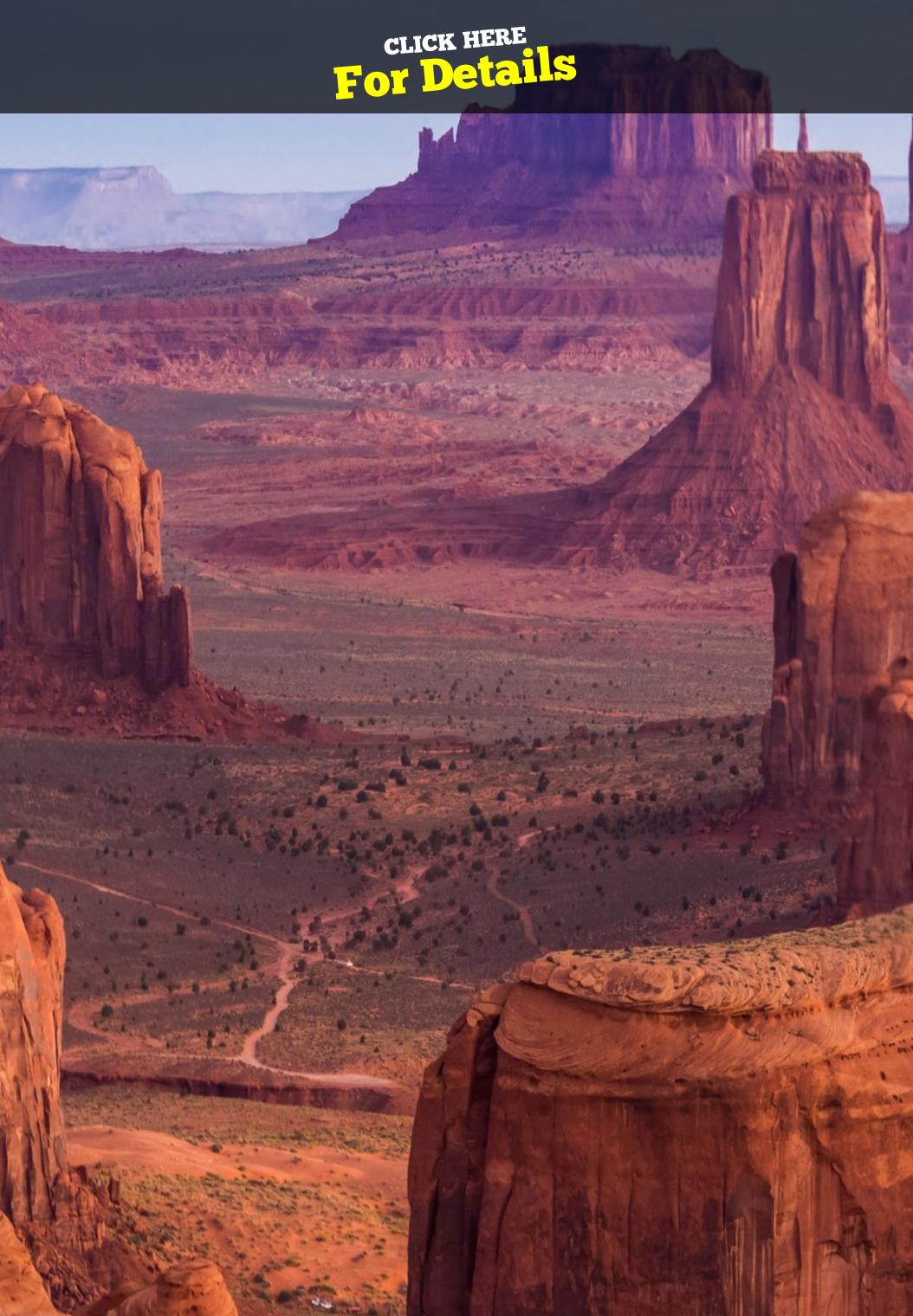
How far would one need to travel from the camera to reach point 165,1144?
1161 inches

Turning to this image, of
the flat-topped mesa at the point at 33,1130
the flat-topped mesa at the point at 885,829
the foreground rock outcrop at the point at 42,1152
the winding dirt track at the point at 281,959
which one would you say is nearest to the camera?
the foreground rock outcrop at the point at 42,1152

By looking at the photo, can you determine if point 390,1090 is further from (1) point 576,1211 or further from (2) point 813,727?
(1) point 576,1211

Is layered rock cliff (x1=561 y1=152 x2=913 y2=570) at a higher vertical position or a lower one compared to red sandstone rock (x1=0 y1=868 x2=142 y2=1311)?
higher

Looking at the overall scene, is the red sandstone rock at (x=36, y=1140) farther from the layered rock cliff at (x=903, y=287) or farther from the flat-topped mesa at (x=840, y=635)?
the layered rock cliff at (x=903, y=287)

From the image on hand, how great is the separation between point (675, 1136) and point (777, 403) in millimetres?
89187

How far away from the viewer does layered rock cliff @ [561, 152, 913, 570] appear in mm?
99562

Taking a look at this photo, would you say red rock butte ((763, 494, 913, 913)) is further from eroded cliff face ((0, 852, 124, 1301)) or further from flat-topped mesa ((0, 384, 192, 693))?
eroded cliff face ((0, 852, 124, 1301))

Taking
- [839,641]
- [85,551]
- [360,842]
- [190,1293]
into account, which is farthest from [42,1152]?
[85,551]

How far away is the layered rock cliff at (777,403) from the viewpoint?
327 ft

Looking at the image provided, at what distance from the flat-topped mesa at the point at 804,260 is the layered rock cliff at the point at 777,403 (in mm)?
41

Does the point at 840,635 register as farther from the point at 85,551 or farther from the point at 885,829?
the point at 85,551

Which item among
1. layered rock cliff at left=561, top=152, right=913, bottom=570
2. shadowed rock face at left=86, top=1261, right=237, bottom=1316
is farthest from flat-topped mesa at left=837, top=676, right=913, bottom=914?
layered rock cliff at left=561, top=152, right=913, bottom=570

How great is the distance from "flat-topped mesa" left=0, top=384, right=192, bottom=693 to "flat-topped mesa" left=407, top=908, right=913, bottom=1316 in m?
43.0

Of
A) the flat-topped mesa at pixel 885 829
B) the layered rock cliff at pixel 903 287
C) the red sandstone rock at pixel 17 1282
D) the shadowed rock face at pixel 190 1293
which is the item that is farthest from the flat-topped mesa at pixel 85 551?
the layered rock cliff at pixel 903 287
